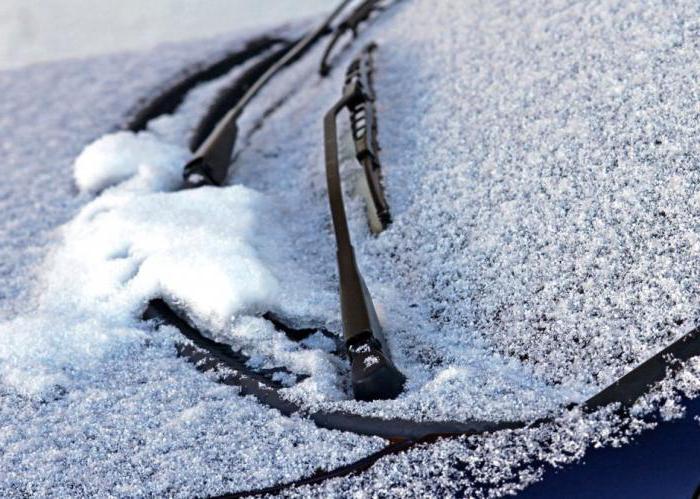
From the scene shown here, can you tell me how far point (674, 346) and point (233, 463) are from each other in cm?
53

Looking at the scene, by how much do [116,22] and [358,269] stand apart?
6.81 feet

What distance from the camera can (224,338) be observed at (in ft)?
4.67

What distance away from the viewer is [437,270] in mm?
1443

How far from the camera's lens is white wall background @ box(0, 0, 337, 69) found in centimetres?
291

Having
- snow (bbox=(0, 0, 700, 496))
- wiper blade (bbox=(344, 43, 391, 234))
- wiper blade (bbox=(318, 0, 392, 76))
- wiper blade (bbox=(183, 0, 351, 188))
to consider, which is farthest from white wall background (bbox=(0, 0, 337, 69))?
snow (bbox=(0, 0, 700, 496))

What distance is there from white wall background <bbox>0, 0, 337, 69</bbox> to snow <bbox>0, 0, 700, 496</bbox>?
3.44ft

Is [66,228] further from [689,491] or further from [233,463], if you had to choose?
[689,491]

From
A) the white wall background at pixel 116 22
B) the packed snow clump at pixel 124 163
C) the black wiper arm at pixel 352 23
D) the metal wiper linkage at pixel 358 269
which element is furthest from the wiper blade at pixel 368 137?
the white wall background at pixel 116 22

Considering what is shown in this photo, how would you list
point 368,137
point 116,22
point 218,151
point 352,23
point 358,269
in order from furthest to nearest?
point 116,22 → point 352,23 → point 218,151 → point 368,137 → point 358,269

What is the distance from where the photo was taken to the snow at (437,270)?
1.14m

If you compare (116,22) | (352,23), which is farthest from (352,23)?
(116,22)

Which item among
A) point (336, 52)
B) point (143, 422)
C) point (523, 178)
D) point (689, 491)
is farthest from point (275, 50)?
point (689, 491)

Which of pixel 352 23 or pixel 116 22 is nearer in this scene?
pixel 352 23

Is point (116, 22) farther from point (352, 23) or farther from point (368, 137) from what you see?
point (368, 137)
